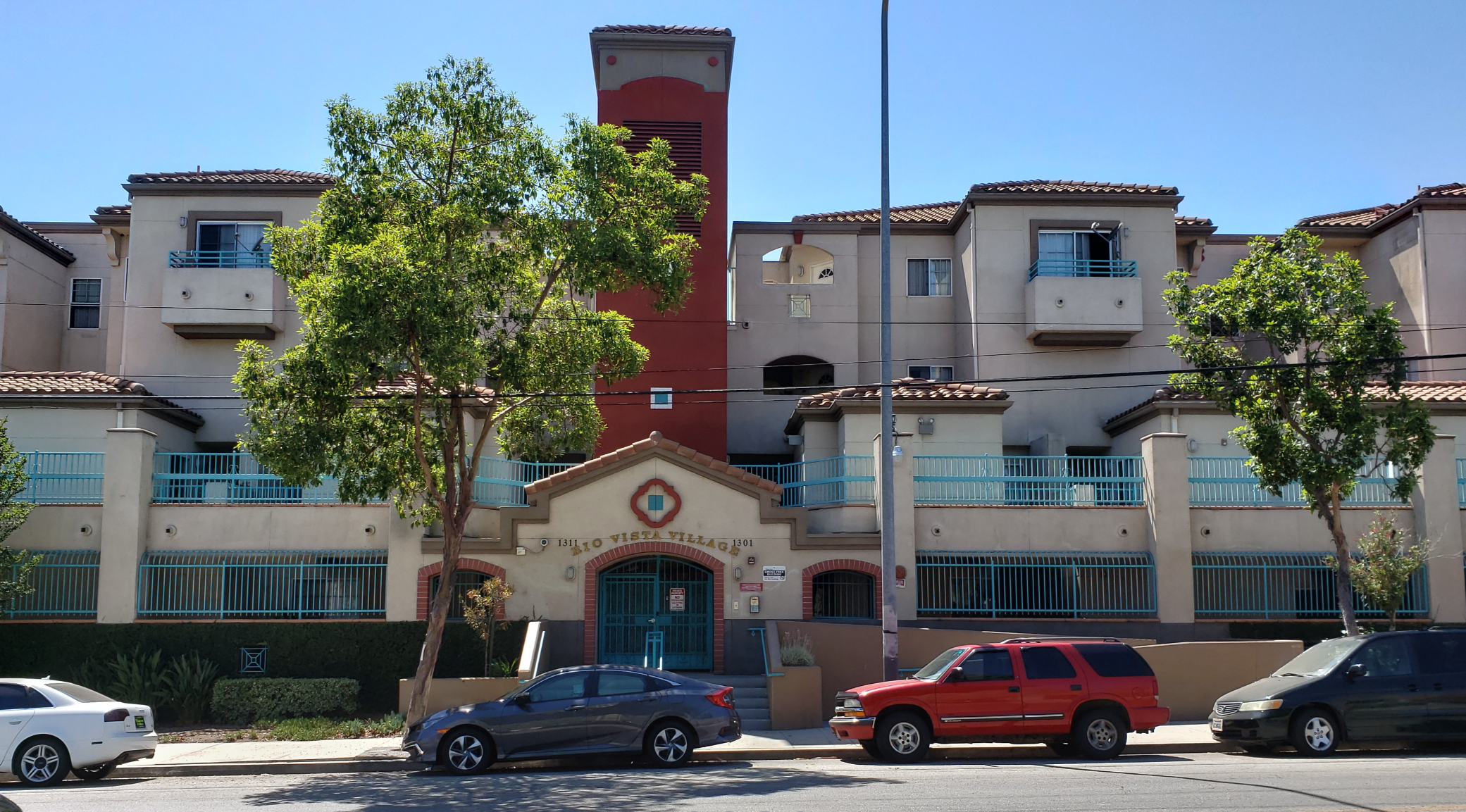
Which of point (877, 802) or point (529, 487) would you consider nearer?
A: point (877, 802)

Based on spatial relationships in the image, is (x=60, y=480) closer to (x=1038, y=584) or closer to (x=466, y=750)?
(x=466, y=750)

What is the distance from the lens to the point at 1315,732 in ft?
47.6

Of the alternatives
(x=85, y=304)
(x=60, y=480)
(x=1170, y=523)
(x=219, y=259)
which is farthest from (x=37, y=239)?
(x=1170, y=523)

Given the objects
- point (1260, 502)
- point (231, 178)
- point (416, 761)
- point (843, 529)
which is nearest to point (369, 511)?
point (416, 761)

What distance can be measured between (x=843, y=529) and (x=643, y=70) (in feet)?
44.3

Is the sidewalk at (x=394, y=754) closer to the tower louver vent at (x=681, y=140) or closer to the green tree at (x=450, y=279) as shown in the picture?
the green tree at (x=450, y=279)

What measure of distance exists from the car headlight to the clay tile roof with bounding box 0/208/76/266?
101 feet

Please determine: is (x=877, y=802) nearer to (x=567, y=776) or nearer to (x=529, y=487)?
(x=567, y=776)

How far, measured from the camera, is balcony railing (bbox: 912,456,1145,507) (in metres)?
22.3

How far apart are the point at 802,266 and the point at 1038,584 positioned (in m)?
15.4

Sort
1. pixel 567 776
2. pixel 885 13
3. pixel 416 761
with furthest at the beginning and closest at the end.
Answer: pixel 885 13 < pixel 416 761 < pixel 567 776

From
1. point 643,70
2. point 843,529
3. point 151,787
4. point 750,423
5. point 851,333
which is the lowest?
point 151,787

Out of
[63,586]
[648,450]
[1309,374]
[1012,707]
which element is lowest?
[1012,707]

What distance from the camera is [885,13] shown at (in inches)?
712
